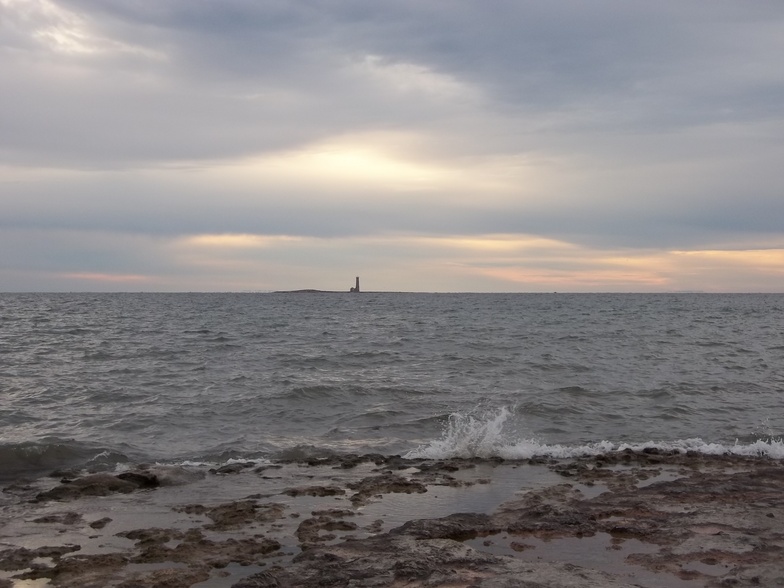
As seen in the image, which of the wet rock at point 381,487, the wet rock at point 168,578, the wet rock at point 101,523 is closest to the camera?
the wet rock at point 168,578

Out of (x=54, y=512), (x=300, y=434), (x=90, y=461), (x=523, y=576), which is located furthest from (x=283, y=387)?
(x=523, y=576)

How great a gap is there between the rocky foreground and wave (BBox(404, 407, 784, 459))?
85 centimetres

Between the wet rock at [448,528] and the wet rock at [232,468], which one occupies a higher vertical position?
the wet rock at [448,528]

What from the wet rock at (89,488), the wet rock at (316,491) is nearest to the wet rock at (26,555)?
the wet rock at (89,488)

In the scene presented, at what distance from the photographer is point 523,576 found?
6145 mm

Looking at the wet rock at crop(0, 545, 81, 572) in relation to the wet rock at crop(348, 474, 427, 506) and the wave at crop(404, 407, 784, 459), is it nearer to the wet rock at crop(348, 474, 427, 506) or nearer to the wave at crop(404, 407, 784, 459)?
A: the wet rock at crop(348, 474, 427, 506)

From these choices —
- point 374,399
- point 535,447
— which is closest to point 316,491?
point 535,447

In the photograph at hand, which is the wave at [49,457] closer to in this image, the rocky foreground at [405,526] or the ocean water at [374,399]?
the ocean water at [374,399]

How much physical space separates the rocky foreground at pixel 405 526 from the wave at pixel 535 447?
852 mm

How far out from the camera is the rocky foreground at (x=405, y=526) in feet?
20.9

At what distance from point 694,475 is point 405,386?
1060 cm

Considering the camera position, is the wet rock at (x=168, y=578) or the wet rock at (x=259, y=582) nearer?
the wet rock at (x=259, y=582)

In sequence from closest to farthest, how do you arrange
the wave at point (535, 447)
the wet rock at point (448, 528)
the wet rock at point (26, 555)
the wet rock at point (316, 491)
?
the wet rock at point (26, 555), the wet rock at point (448, 528), the wet rock at point (316, 491), the wave at point (535, 447)

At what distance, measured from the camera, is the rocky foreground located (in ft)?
20.9
